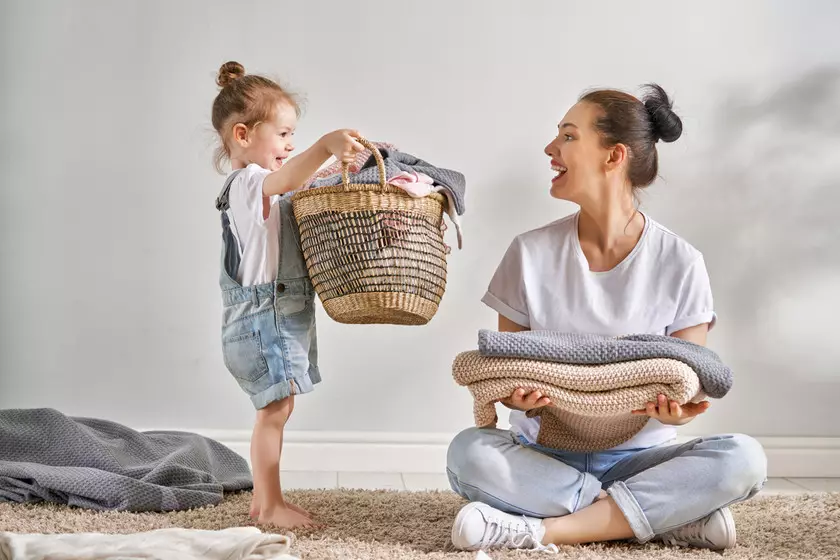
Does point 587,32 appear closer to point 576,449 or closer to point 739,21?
point 739,21

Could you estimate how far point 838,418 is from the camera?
108 inches

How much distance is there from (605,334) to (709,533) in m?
0.42

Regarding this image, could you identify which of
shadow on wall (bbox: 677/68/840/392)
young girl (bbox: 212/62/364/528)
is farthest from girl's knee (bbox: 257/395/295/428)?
shadow on wall (bbox: 677/68/840/392)

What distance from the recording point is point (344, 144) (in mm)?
1736

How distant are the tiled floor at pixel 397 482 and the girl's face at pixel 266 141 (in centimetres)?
83

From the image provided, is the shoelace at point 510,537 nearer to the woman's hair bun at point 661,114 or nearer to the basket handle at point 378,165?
the basket handle at point 378,165

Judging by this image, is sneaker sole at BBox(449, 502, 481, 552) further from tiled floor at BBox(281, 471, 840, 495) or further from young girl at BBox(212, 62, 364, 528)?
tiled floor at BBox(281, 471, 840, 495)

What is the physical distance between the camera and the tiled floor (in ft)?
8.02

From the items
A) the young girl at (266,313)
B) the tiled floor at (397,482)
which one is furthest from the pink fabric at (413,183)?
the tiled floor at (397,482)

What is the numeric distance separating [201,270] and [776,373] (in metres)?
1.64

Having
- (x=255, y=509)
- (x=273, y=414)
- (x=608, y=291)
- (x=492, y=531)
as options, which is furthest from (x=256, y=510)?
(x=608, y=291)

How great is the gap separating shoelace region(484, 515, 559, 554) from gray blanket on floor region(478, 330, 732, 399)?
0.30 meters

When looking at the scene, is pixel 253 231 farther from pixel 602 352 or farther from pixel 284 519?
pixel 602 352

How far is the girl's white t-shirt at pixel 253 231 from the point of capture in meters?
1.90
